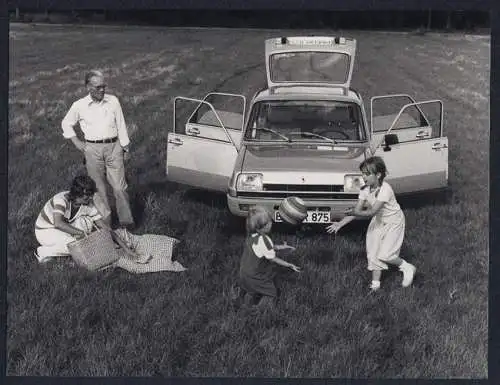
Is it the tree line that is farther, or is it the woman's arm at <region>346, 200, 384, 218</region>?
the tree line

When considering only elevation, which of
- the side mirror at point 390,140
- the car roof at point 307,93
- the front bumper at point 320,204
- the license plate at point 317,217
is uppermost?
the car roof at point 307,93

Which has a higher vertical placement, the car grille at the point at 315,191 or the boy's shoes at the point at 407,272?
the car grille at the point at 315,191

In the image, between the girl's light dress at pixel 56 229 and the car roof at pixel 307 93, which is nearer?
the girl's light dress at pixel 56 229

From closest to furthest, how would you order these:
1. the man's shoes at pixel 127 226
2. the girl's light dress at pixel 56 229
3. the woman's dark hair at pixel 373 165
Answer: the woman's dark hair at pixel 373 165
the girl's light dress at pixel 56 229
the man's shoes at pixel 127 226

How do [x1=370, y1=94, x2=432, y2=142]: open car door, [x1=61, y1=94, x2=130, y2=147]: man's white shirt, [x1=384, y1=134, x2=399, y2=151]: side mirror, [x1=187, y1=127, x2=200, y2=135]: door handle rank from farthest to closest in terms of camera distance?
[x1=187, y1=127, x2=200, y2=135]: door handle < [x1=370, y1=94, x2=432, y2=142]: open car door < [x1=384, y1=134, x2=399, y2=151]: side mirror < [x1=61, y1=94, x2=130, y2=147]: man's white shirt

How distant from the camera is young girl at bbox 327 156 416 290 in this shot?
21.5 feet

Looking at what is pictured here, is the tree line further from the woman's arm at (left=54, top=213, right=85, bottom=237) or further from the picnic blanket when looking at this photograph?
the picnic blanket

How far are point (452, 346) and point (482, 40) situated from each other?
270 cm

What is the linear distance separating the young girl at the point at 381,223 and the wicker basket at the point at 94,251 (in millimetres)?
1949

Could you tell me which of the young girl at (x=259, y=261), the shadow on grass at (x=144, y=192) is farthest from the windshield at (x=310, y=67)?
the young girl at (x=259, y=261)

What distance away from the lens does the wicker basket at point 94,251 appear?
22.7 feet

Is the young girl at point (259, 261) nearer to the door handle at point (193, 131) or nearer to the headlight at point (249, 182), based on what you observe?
the headlight at point (249, 182)

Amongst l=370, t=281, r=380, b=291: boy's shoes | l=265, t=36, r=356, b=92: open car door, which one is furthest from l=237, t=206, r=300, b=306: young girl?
l=265, t=36, r=356, b=92: open car door

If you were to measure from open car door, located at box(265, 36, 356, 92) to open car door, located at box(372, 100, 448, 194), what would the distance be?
0.94 metres
